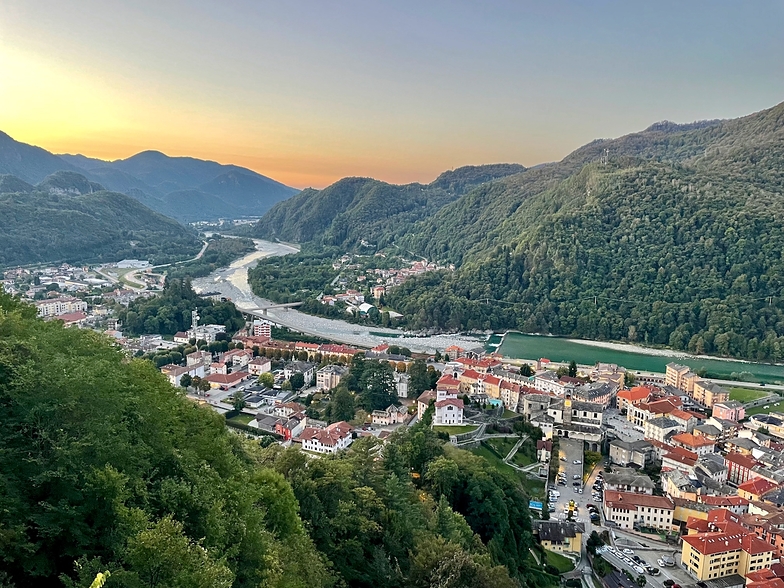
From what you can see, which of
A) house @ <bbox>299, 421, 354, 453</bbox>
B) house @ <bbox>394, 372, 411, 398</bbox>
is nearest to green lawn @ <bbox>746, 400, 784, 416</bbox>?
house @ <bbox>394, 372, 411, 398</bbox>

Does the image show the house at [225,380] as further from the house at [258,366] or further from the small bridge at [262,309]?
the small bridge at [262,309]

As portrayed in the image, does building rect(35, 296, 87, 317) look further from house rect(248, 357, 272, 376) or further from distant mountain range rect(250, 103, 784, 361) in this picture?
distant mountain range rect(250, 103, 784, 361)

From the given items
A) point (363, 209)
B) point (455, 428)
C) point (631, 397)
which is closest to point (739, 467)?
point (631, 397)

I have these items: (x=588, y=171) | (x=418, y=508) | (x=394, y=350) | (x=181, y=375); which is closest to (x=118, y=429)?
(x=418, y=508)

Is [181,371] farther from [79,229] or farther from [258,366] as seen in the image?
[79,229]

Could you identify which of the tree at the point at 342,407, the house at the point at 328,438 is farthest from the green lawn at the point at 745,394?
the house at the point at 328,438
